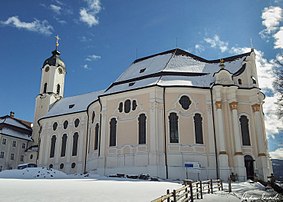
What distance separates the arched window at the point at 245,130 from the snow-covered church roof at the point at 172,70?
5081 millimetres

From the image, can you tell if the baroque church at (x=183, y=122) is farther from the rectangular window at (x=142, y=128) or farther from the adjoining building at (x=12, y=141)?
the adjoining building at (x=12, y=141)

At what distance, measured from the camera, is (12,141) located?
170 feet

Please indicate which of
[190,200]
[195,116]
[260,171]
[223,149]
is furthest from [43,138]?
[190,200]

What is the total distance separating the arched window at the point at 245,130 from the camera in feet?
95.9

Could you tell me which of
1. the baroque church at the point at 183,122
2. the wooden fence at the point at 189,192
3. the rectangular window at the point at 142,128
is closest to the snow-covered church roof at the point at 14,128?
the baroque church at the point at 183,122

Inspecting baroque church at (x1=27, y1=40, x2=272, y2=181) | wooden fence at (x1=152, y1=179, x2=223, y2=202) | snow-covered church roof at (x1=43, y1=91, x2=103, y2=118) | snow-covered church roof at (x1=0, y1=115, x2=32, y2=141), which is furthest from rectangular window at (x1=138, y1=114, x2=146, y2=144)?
snow-covered church roof at (x1=0, y1=115, x2=32, y2=141)

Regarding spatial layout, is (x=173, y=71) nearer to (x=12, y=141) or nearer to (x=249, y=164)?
(x=249, y=164)

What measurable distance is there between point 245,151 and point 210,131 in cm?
394

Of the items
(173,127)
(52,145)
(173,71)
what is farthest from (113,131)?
(52,145)

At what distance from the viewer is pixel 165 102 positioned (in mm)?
29656

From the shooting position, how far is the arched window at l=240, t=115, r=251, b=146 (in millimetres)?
29236

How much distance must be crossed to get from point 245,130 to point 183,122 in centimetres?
652

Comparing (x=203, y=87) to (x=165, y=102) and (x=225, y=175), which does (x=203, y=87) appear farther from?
(x=225, y=175)

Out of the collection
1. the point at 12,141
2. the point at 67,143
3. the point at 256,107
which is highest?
the point at 256,107
